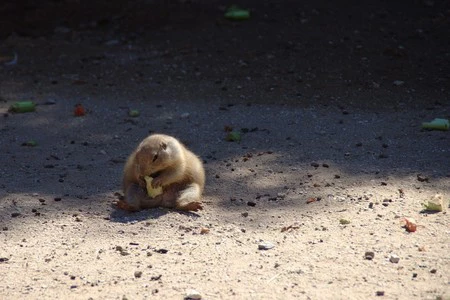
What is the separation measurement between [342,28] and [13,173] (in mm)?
5312

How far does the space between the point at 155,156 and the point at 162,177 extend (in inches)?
7.4

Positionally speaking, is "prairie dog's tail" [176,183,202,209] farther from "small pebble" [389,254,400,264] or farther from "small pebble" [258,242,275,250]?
"small pebble" [389,254,400,264]

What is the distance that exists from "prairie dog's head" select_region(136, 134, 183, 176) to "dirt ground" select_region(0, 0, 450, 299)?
367 millimetres

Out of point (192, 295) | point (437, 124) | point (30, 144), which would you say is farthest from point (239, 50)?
point (192, 295)

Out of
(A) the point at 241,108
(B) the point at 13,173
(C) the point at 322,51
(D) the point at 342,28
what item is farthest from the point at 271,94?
(B) the point at 13,173

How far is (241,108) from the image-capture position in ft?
29.0

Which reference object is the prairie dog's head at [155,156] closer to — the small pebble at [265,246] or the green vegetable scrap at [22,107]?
the small pebble at [265,246]

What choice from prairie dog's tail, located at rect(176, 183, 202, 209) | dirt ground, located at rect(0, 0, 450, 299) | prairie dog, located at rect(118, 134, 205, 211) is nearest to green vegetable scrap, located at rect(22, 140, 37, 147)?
dirt ground, located at rect(0, 0, 450, 299)

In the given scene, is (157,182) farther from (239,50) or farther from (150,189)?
(239,50)

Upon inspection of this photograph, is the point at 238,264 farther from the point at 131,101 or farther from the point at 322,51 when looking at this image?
the point at 322,51

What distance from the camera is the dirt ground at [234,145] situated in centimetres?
504

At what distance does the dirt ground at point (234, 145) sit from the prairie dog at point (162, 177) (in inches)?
5.1

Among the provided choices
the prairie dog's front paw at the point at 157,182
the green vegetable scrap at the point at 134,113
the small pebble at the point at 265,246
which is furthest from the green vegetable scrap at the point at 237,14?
the small pebble at the point at 265,246

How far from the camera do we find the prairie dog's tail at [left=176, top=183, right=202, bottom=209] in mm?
6133
